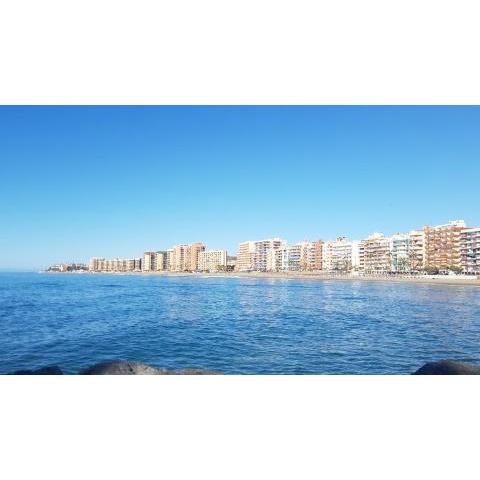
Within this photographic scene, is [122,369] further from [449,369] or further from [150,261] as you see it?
[150,261]

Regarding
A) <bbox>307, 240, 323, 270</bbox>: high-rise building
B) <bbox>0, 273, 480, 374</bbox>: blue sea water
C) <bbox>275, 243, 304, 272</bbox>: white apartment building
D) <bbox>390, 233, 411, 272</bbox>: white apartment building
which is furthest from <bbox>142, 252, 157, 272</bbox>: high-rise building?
<bbox>0, 273, 480, 374</bbox>: blue sea water

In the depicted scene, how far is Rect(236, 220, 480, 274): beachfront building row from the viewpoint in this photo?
149ft

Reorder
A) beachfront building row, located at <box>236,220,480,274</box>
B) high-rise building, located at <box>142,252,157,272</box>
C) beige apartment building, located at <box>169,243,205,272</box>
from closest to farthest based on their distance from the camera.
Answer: beachfront building row, located at <box>236,220,480,274</box> < beige apartment building, located at <box>169,243,205,272</box> < high-rise building, located at <box>142,252,157,272</box>

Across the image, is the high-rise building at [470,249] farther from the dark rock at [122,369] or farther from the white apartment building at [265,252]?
the dark rock at [122,369]

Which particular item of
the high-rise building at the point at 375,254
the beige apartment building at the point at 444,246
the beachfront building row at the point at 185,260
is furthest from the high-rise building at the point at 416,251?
the beachfront building row at the point at 185,260

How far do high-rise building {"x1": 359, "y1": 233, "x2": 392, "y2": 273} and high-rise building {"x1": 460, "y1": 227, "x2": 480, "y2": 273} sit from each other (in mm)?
11471

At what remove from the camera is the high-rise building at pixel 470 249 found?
4412cm

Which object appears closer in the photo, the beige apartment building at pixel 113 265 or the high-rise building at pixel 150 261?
the high-rise building at pixel 150 261

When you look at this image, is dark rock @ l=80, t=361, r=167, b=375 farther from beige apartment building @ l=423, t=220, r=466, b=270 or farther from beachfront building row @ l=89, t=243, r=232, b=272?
beachfront building row @ l=89, t=243, r=232, b=272

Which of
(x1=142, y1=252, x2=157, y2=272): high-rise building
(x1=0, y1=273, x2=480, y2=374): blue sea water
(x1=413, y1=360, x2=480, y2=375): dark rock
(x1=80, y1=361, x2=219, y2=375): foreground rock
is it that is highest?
(x1=142, y1=252, x2=157, y2=272): high-rise building
